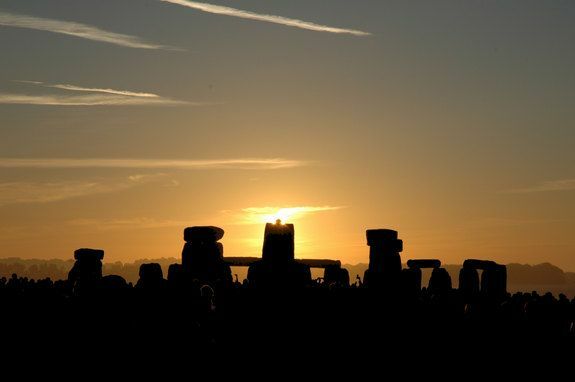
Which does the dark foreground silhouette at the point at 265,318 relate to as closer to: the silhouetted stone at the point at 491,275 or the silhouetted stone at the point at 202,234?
the silhouetted stone at the point at 202,234

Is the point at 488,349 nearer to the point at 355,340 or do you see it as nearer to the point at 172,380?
the point at 355,340

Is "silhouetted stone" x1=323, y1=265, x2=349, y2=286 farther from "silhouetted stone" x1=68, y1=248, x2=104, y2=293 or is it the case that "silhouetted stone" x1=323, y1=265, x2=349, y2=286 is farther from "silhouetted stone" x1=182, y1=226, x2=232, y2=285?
"silhouetted stone" x1=68, y1=248, x2=104, y2=293

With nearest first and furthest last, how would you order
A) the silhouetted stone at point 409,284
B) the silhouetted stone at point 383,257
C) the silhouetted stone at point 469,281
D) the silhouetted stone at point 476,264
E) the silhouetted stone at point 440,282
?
the silhouetted stone at point 409,284, the silhouetted stone at point 383,257, the silhouetted stone at point 440,282, the silhouetted stone at point 469,281, the silhouetted stone at point 476,264

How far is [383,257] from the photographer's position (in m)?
26.9

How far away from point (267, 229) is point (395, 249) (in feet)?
19.5

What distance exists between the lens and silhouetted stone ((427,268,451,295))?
28.2 m

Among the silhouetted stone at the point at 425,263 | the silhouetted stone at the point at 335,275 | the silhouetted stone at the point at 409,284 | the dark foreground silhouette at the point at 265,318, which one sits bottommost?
the dark foreground silhouette at the point at 265,318

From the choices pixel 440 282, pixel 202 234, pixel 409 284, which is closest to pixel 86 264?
pixel 202 234

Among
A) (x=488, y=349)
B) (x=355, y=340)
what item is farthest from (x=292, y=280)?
(x=488, y=349)

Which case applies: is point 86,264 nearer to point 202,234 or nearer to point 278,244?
point 202,234

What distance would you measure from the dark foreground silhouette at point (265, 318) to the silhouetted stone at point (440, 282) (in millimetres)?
4102

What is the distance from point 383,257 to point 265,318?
7.96m

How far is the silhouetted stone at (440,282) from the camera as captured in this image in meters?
28.2

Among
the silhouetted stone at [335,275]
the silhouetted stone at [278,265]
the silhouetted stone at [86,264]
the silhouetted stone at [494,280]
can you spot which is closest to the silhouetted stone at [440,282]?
the silhouetted stone at [494,280]
